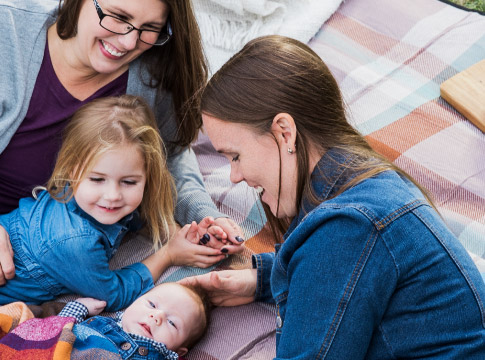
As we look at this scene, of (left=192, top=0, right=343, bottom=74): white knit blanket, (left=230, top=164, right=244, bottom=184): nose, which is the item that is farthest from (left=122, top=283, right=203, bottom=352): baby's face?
(left=192, top=0, right=343, bottom=74): white knit blanket

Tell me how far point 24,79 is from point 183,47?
19.8 inches

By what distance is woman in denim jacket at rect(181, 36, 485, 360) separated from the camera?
1223 mm

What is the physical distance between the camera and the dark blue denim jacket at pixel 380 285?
122 centimetres

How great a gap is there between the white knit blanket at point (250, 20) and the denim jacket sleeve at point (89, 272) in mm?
1219

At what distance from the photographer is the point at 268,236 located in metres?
2.13

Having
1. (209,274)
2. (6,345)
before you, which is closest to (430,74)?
(209,274)

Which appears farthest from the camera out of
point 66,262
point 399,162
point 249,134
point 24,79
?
point 399,162

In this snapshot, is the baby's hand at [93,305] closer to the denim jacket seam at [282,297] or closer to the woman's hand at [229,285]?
the woman's hand at [229,285]

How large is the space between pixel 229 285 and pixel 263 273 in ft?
0.35

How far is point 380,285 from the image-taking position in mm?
1223

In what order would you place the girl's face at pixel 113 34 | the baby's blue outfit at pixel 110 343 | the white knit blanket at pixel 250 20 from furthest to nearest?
the white knit blanket at pixel 250 20, the girl's face at pixel 113 34, the baby's blue outfit at pixel 110 343

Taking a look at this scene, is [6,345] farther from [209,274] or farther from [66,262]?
[209,274]

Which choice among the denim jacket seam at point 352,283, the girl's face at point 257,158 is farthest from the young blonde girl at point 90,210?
the denim jacket seam at point 352,283

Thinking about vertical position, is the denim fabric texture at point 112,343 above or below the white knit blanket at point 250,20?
below
